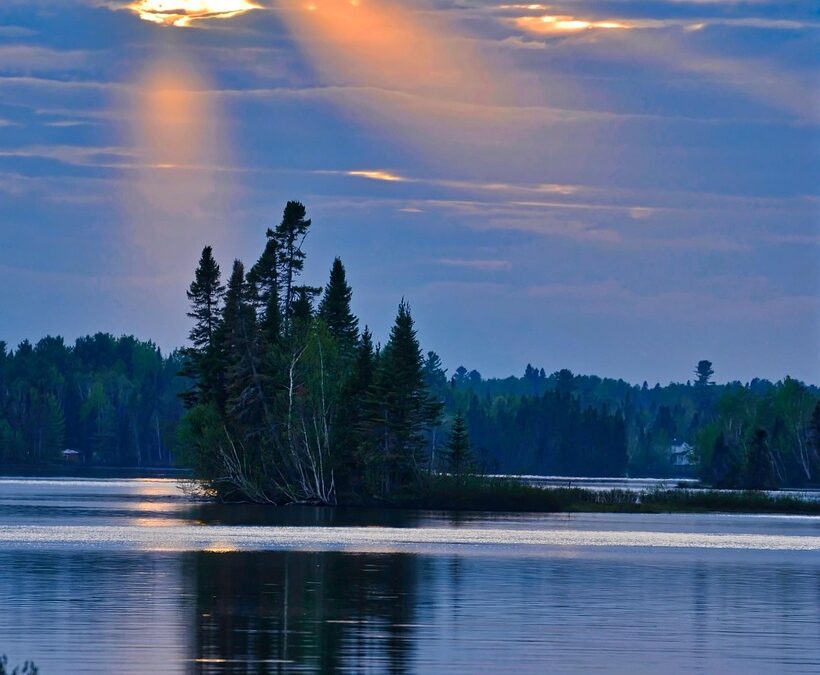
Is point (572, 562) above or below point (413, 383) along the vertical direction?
below

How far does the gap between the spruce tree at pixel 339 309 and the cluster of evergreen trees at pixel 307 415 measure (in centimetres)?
681

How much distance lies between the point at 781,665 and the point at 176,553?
29677 millimetres

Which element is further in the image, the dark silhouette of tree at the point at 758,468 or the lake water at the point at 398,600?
the dark silhouette of tree at the point at 758,468

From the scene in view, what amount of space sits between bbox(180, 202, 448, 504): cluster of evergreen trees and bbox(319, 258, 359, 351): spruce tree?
681 centimetres

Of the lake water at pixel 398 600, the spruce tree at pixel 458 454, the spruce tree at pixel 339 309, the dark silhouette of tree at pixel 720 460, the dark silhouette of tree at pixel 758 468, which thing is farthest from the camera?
the dark silhouette of tree at pixel 720 460

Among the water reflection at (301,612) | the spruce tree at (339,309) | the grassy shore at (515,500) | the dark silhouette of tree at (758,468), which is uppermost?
the spruce tree at (339,309)

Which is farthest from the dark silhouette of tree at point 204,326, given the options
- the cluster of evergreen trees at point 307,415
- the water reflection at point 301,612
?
the water reflection at point 301,612

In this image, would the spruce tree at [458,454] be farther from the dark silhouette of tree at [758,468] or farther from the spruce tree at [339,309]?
the dark silhouette of tree at [758,468]

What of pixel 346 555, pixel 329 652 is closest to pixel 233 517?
pixel 346 555

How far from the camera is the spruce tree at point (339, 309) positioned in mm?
126500

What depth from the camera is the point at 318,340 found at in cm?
11000

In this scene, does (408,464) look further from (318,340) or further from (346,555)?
(346,555)

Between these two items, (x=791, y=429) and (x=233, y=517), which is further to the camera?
(x=791, y=429)

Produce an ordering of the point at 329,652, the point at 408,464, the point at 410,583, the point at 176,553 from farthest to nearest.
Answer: the point at 408,464, the point at 176,553, the point at 410,583, the point at 329,652
